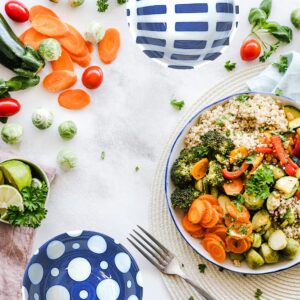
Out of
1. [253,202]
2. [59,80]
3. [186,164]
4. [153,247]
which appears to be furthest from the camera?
[59,80]

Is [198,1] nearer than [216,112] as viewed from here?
Yes

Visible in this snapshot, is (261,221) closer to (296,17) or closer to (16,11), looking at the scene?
(296,17)

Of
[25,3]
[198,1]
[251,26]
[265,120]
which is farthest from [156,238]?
[198,1]

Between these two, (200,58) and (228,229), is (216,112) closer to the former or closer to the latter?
(228,229)

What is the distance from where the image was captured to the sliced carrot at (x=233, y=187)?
272 centimetres

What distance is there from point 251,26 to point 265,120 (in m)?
0.64

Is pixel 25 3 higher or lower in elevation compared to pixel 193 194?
higher

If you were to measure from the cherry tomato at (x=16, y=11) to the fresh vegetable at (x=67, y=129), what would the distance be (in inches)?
26.4

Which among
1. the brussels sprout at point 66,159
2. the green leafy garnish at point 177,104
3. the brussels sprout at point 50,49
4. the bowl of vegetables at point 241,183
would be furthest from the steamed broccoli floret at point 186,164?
the brussels sprout at point 50,49

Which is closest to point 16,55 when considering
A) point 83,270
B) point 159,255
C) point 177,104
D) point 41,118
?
point 41,118

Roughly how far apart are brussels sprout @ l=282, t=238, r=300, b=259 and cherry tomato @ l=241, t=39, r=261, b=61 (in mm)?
1084

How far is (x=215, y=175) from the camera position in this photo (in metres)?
2.71

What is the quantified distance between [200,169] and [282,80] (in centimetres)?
72

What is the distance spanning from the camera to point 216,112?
2.84m
